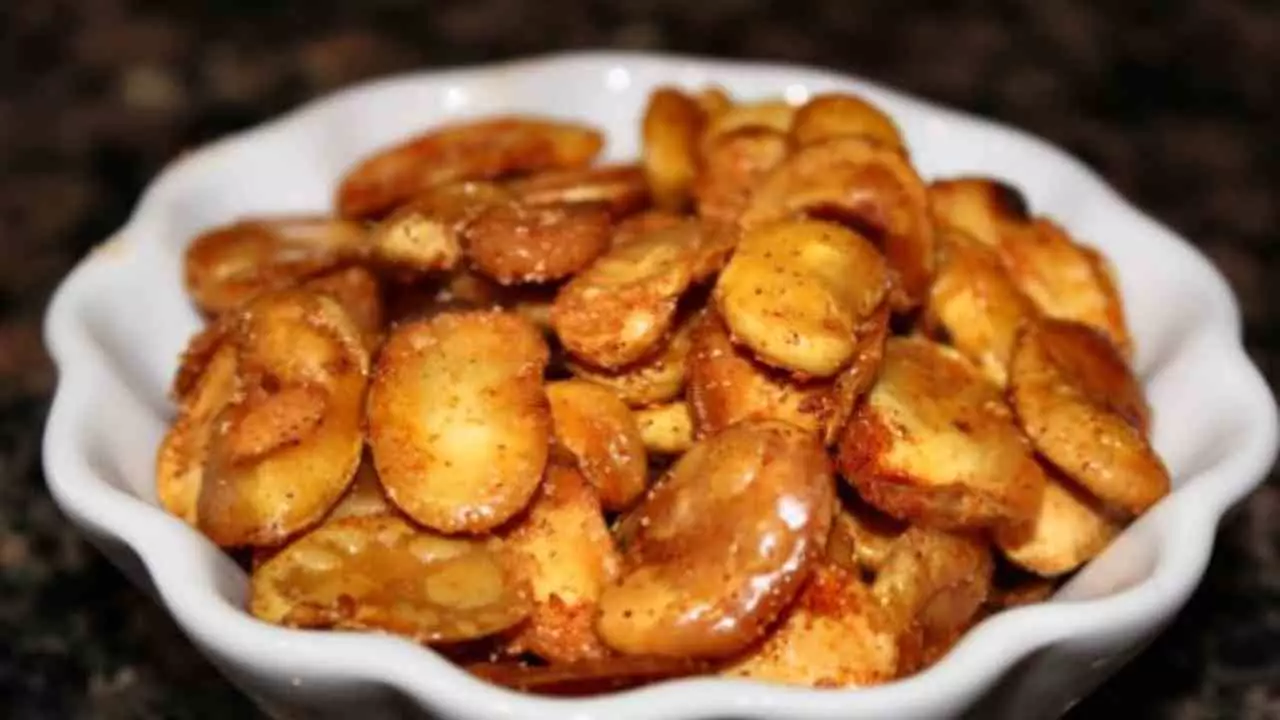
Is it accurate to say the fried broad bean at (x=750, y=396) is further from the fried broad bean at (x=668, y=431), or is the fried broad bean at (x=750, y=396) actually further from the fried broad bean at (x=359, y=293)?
the fried broad bean at (x=359, y=293)

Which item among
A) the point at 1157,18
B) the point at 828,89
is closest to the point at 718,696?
the point at 828,89

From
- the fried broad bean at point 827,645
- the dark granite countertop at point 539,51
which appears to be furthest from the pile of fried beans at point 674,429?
the dark granite countertop at point 539,51

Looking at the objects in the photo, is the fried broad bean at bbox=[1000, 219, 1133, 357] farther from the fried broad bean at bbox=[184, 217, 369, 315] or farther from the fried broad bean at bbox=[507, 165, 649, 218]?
the fried broad bean at bbox=[184, 217, 369, 315]

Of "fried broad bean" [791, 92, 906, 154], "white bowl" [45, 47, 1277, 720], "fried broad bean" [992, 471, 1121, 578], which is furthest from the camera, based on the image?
"fried broad bean" [791, 92, 906, 154]

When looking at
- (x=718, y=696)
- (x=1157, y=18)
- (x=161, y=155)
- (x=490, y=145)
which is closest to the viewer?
(x=718, y=696)

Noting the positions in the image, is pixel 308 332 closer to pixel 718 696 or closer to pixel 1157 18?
pixel 718 696

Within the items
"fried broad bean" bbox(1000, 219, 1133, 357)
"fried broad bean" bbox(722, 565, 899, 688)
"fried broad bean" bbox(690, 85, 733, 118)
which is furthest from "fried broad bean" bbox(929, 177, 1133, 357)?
"fried broad bean" bbox(722, 565, 899, 688)

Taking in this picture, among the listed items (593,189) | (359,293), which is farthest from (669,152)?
(359,293)
